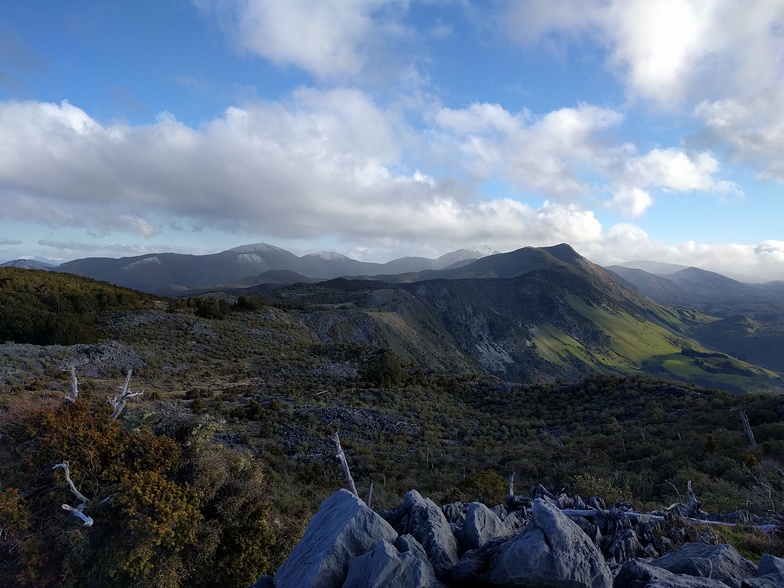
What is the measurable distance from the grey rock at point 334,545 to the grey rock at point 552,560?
2.11 metres

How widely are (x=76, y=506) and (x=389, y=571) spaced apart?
8741 mm

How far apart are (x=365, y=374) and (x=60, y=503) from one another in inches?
1323

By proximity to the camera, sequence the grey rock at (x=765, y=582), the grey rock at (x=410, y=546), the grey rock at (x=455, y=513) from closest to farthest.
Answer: the grey rock at (x=765, y=582)
the grey rock at (x=410, y=546)
the grey rock at (x=455, y=513)

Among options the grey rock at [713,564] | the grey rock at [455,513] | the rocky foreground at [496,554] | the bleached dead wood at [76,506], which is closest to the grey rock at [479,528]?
the rocky foreground at [496,554]

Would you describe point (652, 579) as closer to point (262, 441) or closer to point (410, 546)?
point (410, 546)

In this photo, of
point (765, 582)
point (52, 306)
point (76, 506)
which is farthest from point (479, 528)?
point (52, 306)

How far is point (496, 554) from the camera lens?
6.95m

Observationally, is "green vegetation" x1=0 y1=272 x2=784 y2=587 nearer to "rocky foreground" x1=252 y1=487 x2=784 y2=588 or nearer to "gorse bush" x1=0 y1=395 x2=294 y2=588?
"gorse bush" x1=0 y1=395 x2=294 y2=588

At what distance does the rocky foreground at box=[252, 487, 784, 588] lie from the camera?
6.07m

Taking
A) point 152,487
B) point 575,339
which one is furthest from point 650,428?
point 575,339

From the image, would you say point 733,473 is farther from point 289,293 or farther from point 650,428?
point 289,293

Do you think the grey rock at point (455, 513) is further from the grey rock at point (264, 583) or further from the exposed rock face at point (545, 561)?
the grey rock at point (264, 583)

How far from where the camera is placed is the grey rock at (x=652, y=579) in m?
5.69

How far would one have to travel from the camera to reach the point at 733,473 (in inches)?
646
